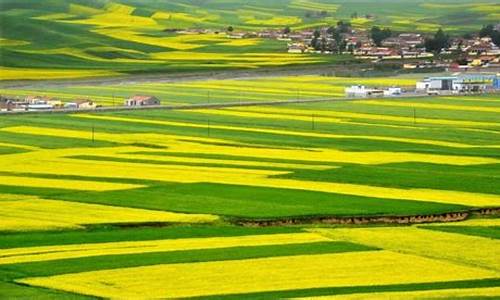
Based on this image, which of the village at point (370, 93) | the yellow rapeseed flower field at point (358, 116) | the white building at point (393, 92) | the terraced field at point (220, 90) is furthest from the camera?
the white building at point (393, 92)

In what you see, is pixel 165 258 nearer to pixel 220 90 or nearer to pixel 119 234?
pixel 119 234

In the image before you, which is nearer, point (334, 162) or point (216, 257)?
point (216, 257)

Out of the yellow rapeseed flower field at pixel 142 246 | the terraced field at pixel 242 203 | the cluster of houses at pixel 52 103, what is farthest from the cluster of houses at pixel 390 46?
the yellow rapeseed flower field at pixel 142 246

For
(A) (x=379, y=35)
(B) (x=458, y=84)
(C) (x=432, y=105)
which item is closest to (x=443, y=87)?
(B) (x=458, y=84)

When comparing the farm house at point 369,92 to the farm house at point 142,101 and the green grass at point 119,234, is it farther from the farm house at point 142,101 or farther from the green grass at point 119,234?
the green grass at point 119,234

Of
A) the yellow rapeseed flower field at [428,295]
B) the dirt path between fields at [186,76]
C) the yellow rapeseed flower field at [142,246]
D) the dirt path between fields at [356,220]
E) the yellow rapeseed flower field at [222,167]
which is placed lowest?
the dirt path between fields at [186,76]

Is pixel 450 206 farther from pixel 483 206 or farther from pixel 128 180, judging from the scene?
pixel 128 180


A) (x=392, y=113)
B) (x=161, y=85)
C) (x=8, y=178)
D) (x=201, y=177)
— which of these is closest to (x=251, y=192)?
(x=201, y=177)
